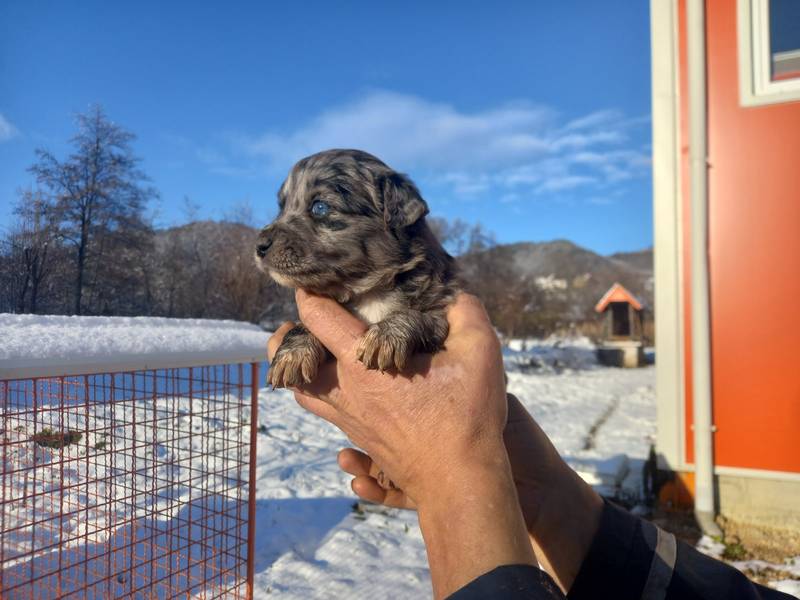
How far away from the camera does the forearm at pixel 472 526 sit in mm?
1344

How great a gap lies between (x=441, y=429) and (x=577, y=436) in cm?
771

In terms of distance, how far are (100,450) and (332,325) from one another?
1485mm

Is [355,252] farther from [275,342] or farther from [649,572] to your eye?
[649,572]

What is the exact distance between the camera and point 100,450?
2688 millimetres

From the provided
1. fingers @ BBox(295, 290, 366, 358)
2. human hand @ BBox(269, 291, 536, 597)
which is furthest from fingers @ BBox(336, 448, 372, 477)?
fingers @ BBox(295, 290, 366, 358)

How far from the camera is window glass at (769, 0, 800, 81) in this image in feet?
17.9

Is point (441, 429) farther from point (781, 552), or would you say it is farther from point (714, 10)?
point (714, 10)

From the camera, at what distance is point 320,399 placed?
2.13m

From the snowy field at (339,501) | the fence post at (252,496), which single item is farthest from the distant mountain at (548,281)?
the fence post at (252,496)

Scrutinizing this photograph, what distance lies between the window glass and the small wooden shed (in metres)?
13.7

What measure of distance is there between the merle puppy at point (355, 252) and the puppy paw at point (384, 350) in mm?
159

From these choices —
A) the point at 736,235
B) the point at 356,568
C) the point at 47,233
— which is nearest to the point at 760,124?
the point at 736,235

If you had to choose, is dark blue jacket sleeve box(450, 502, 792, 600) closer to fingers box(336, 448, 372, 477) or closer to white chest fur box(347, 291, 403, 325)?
fingers box(336, 448, 372, 477)

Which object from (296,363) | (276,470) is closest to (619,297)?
(276,470)
